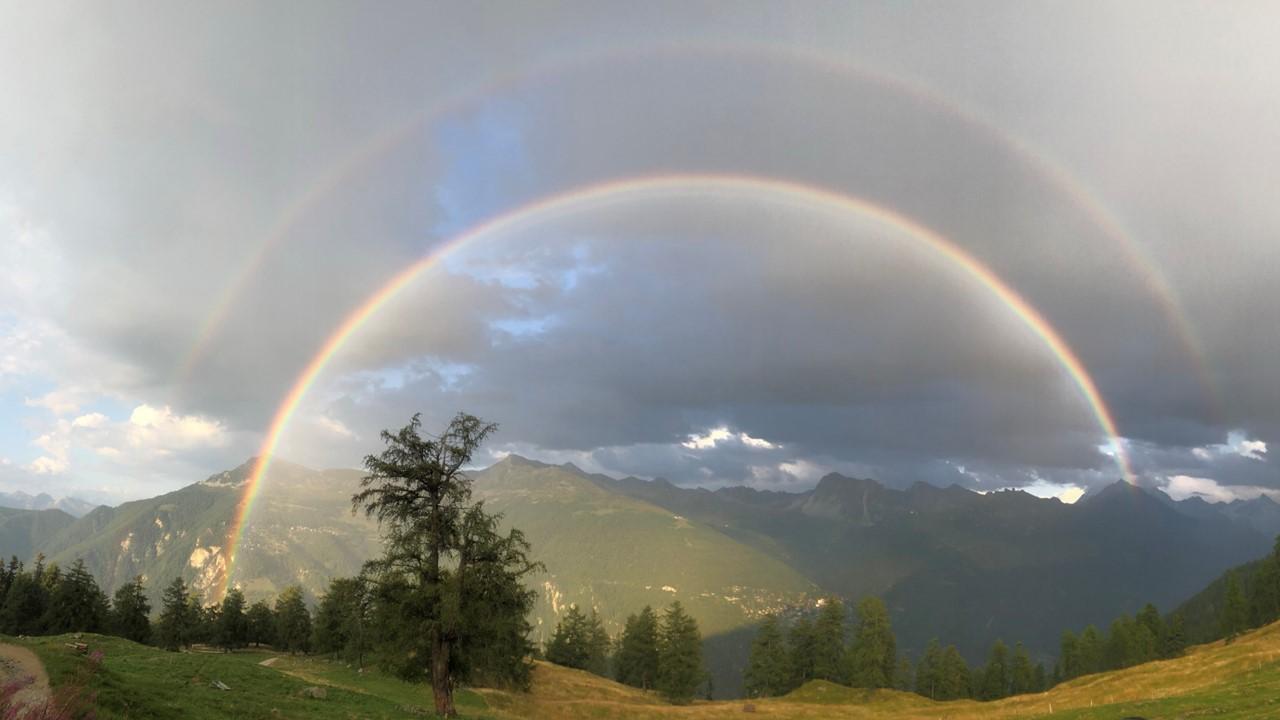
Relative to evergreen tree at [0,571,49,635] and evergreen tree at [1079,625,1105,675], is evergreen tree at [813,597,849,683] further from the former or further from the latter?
evergreen tree at [0,571,49,635]

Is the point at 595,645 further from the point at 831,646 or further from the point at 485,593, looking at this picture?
the point at 485,593

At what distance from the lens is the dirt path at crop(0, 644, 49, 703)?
18.3m

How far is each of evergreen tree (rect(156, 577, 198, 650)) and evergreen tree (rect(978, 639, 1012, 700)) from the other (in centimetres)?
15696

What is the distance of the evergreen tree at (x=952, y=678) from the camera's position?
385 ft

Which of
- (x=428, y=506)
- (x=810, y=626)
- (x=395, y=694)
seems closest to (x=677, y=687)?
(x=810, y=626)

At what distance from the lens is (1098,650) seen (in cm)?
13062

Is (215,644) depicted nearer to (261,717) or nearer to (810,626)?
(810,626)

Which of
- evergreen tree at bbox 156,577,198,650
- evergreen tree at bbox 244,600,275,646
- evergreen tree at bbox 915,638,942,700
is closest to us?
evergreen tree at bbox 156,577,198,650

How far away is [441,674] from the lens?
34.1m

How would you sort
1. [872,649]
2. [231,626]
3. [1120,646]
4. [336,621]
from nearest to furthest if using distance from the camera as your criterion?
[872,649] → [336,621] → [231,626] → [1120,646]

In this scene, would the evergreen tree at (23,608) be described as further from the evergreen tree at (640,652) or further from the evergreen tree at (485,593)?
the evergreen tree at (485,593)

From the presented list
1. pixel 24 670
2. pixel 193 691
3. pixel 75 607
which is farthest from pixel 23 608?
pixel 24 670

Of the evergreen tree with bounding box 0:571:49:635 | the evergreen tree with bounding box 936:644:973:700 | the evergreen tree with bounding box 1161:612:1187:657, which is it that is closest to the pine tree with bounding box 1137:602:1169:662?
the evergreen tree with bounding box 1161:612:1187:657

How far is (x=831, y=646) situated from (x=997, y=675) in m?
52.2
